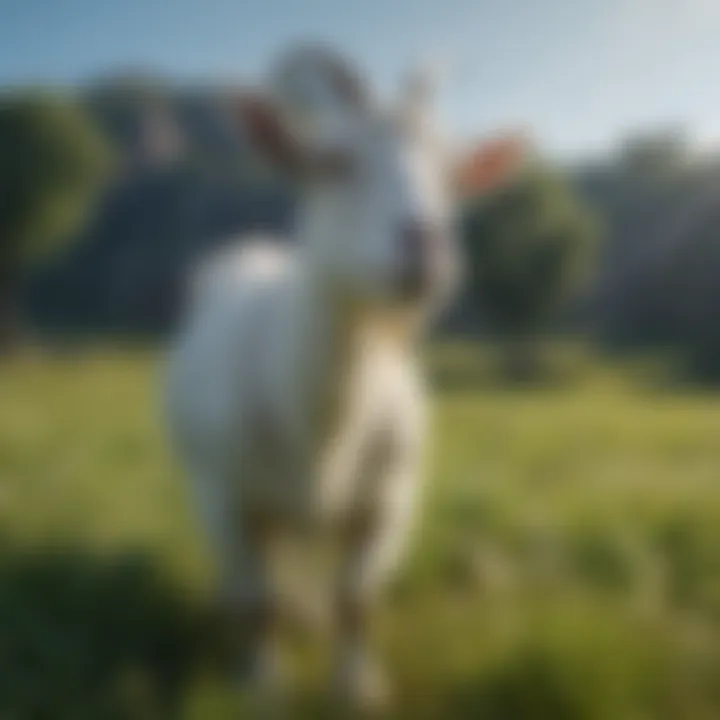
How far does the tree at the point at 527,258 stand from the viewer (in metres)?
7.39

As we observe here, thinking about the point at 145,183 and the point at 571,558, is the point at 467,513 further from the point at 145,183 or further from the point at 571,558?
the point at 145,183

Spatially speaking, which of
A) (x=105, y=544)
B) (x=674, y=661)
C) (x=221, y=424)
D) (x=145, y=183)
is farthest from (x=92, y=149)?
(x=674, y=661)

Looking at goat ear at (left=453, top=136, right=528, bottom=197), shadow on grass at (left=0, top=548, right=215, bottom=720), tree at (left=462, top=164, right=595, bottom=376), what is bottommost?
shadow on grass at (left=0, top=548, right=215, bottom=720)

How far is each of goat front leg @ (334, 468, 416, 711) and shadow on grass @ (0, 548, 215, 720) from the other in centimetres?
39

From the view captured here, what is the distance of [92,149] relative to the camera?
5.08 m

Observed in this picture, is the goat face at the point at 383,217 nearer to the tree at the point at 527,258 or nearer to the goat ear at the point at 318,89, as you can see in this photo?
the goat ear at the point at 318,89

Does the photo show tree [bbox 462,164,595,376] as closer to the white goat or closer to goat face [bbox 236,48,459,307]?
the white goat

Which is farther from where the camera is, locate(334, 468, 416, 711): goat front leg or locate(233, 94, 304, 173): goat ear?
locate(334, 468, 416, 711): goat front leg

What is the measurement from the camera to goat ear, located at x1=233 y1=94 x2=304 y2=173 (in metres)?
2.20

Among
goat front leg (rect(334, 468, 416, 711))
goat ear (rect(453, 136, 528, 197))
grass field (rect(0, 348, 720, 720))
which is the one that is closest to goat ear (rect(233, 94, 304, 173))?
goat ear (rect(453, 136, 528, 197))

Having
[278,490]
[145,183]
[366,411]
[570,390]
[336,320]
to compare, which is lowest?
[570,390]

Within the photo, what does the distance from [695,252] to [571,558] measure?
3.90 meters

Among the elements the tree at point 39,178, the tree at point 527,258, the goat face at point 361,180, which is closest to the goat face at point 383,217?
the goat face at point 361,180

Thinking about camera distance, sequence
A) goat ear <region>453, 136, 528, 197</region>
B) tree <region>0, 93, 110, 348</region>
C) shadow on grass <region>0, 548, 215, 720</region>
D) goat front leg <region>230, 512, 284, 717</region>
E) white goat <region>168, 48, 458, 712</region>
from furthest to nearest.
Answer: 1. tree <region>0, 93, 110, 348</region>
2. goat front leg <region>230, 512, 284, 717</region>
3. goat ear <region>453, 136, 528, 197</region>
4. shadow on grass <region>0, 548, 215, 720</region>
5. white goat <region>168, 48, 458, 712</region>
